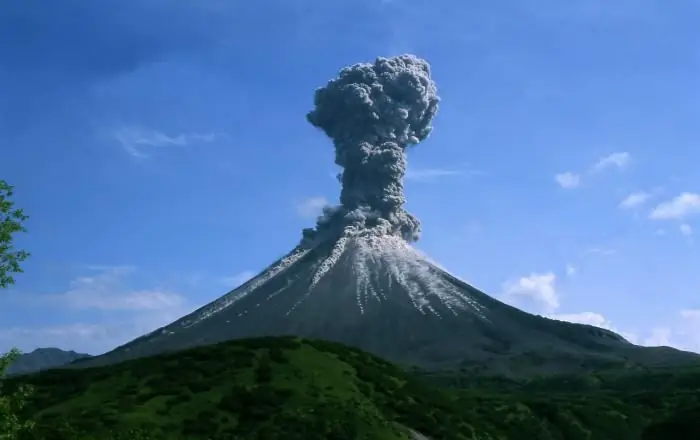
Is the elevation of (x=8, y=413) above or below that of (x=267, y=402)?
below

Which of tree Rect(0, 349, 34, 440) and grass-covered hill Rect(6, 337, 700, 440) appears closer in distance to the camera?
tree Rect(0, 349, 34, 440)

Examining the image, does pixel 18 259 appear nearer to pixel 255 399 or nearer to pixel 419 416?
pixel 255 399

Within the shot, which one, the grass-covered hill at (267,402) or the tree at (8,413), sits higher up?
the grass-covered hill at (267,402)

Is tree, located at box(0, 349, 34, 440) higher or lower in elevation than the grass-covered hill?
lower

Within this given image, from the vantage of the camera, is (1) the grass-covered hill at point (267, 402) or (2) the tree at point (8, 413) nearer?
(2) the tree at point (8, 413)

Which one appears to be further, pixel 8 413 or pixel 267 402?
pixel 267 402

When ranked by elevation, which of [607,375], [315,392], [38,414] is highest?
[607,375]

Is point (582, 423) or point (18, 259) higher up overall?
point (582, 423)

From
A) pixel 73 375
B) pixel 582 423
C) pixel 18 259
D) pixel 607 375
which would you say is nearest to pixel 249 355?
pixel 73 375
